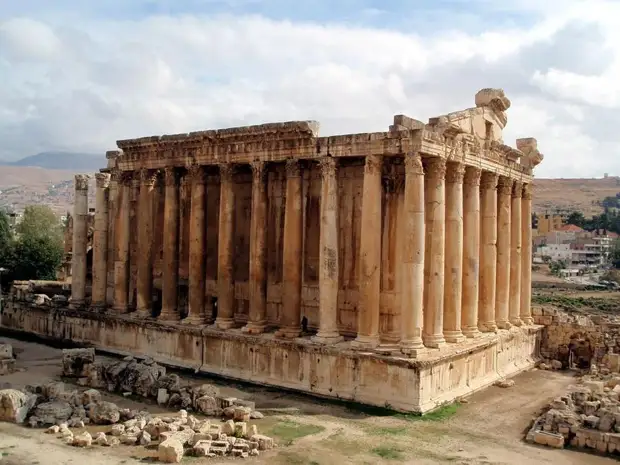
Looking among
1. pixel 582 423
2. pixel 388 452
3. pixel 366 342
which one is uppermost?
pixel 366 342

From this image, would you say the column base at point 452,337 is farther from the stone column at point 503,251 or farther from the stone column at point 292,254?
the stone column at point 503,251

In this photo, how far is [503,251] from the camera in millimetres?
26641

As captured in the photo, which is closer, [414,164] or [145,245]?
[414,164]

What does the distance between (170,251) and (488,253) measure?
12671 millimetres

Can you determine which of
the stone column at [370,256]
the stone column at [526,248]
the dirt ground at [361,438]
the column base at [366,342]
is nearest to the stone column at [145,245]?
the dirt ground at [361,438]

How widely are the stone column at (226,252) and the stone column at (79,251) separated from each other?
895 centimetres

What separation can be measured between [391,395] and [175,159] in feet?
43.6

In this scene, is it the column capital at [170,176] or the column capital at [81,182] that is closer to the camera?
the column capital at [170,176]

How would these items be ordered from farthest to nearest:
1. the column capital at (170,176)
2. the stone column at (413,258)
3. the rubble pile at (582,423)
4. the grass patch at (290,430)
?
the column capital at (170,176)
the stone column at (413,258)
the grass patch at (290,430)
the rubble pile at (582,423)

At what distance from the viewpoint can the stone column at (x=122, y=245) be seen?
28.5 meters

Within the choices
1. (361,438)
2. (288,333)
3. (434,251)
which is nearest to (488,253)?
(434,251)

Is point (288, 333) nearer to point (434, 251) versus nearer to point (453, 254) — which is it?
point (434, 251)

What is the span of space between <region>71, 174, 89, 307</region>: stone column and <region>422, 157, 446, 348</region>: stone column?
1712 centimetres

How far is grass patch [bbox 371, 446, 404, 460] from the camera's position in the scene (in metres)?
15.3
